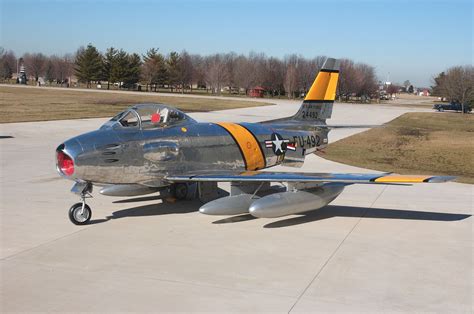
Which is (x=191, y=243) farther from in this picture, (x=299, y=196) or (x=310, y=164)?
(x=310, y=164)

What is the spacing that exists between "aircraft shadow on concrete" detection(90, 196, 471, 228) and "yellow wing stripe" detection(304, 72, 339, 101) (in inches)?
Answer: 167

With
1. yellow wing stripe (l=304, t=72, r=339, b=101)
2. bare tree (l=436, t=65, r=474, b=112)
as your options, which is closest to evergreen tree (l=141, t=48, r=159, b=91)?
bare tree (l=436, t=65, r=474, b=112)

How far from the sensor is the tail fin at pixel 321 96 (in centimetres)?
1473

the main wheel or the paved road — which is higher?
the main wheel

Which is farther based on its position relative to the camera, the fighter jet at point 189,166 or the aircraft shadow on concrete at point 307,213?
the aircraft shadow on concrete at point 307,213

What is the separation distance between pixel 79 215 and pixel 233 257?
3475mm

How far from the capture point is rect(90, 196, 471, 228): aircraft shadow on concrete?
1044 cm

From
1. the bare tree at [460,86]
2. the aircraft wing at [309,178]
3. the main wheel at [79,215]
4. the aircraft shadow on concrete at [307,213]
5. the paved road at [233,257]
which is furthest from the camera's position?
the bare tree at [460,86]

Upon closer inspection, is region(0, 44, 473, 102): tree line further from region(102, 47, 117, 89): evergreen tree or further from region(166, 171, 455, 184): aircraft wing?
region(166, 171, 455, 184): aircraft wing

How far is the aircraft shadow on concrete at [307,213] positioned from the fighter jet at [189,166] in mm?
391

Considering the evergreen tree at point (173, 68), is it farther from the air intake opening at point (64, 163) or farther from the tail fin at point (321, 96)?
the air intake opening at point (64, 163)

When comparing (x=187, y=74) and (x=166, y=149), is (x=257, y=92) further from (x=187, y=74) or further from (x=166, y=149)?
(x=166, y=149)

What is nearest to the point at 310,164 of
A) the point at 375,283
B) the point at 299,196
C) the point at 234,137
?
the point at 234,137

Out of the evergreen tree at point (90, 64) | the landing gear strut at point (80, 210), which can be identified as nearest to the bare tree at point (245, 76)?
the evergreen tree at point (90, 64)
